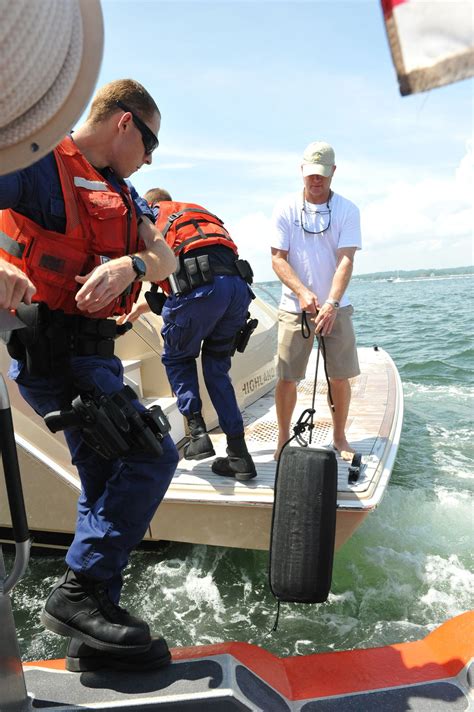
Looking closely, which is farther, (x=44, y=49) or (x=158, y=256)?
(x=158, y=256)

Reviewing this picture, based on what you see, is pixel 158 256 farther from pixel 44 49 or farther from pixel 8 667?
pixel 8 667

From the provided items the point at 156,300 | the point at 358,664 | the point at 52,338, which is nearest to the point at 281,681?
the point at 358,664

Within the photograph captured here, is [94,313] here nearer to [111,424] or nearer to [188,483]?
[111,424]

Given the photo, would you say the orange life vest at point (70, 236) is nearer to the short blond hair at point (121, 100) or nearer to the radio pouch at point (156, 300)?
the short blond hair at point (121, 100)

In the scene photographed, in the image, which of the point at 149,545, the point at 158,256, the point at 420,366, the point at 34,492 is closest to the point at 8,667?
the point at 158,256

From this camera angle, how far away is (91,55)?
100 cm

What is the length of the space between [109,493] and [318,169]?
8.02 feet

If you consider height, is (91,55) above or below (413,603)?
above

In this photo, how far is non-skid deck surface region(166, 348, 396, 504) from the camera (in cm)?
323

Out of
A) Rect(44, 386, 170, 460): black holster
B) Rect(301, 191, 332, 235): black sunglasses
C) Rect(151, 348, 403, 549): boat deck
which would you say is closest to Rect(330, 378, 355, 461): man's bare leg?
Rect(151, 348, 403, 549): boat deck

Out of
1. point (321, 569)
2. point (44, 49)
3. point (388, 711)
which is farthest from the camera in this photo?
point (321, 569)

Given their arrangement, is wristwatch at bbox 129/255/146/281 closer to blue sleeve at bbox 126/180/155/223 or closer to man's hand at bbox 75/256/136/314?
man's hand at bbox 75/256/136/314

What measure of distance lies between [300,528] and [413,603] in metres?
1.33

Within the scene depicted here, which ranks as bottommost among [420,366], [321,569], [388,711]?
[420,366]
